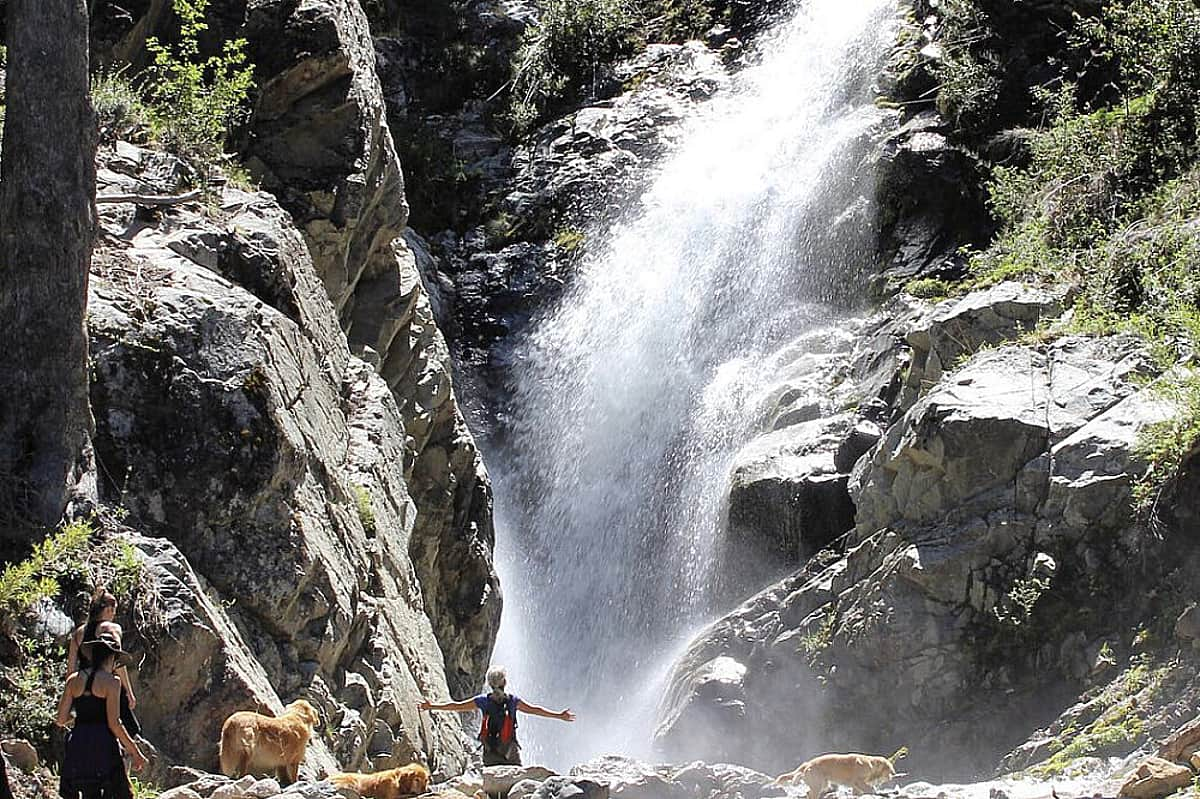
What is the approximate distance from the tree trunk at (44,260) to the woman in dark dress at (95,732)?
6.65ft

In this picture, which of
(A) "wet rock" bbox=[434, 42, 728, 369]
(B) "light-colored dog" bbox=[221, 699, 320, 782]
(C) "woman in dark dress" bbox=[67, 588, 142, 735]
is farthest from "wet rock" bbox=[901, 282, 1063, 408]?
(C) "woman in dark dress" bbox=[67, 588, 142, 735]

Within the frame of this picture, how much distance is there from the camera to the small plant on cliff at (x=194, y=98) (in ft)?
40.8

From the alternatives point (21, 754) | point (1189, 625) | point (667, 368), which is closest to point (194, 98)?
point (21, 754)

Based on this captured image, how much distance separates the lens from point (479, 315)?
81.9 feet

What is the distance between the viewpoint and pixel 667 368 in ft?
75.1

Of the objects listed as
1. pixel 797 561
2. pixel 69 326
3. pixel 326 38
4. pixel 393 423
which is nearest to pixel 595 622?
pixel 797 561

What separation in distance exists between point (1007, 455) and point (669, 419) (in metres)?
7.47

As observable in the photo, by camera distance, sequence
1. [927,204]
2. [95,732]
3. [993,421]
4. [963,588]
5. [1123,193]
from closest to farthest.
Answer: [95,732] → [963,588] → [993,421] → [1123,193] → [927,204]

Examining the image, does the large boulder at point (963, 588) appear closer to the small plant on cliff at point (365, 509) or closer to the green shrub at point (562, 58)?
the small plant on cliff at point (365, 509)

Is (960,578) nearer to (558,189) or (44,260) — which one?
(44,260)

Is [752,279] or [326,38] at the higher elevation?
[326,38]

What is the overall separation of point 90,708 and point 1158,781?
5962mm

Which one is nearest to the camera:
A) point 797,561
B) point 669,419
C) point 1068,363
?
point 1068,363

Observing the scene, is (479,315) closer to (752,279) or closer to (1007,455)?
(752,279)
